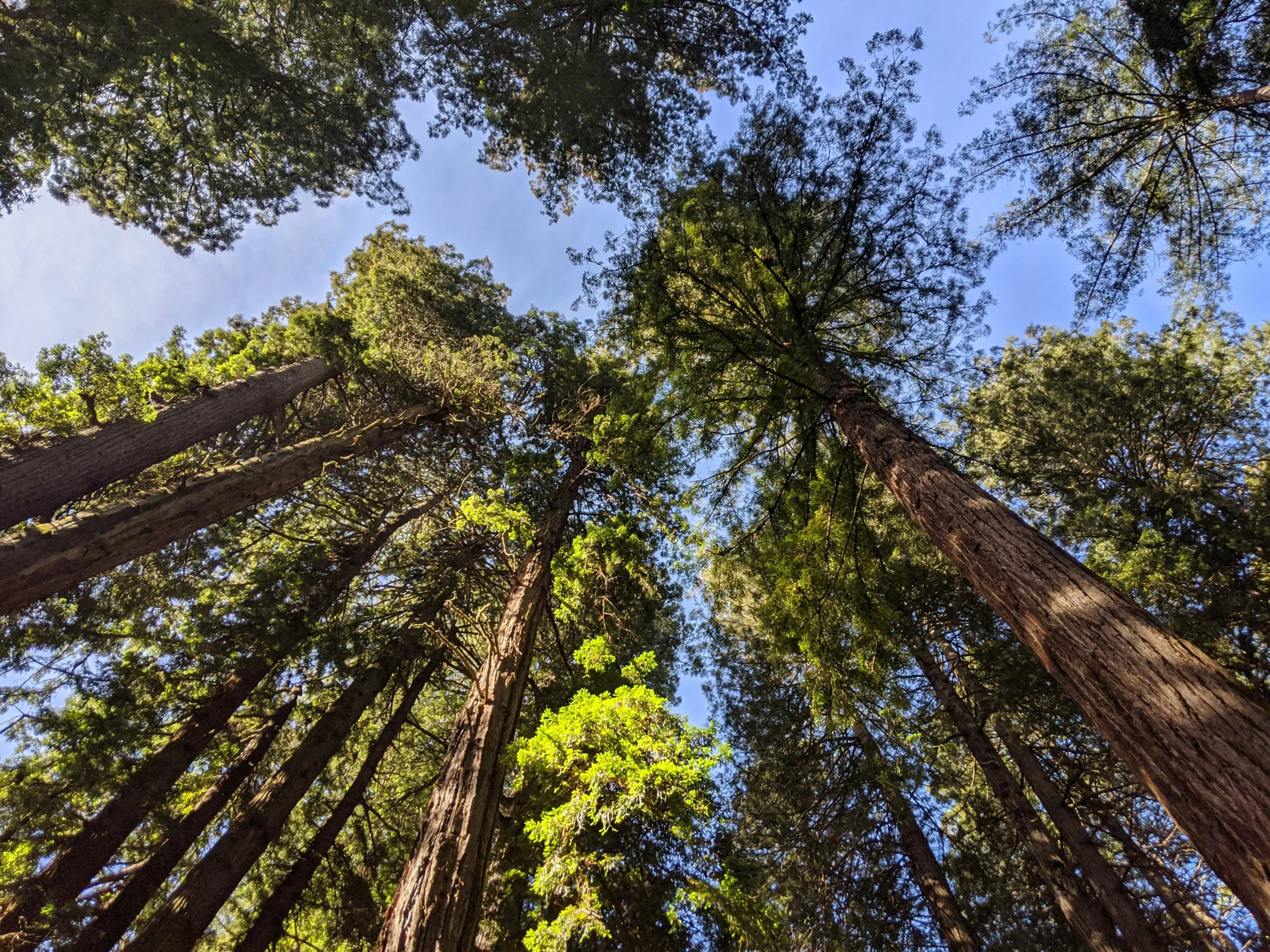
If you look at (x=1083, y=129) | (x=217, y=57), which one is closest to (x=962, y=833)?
(x=1083, y=129)

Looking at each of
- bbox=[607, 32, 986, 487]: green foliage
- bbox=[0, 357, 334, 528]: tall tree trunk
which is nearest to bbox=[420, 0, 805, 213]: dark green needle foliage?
bbox=[607, 32, 986, 487]: green foliage

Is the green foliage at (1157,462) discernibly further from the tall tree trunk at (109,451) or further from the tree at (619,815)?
the tall tree trunk at (109,451)

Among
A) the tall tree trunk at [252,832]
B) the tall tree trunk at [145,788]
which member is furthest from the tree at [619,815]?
the tall tree trunk at [145,788]

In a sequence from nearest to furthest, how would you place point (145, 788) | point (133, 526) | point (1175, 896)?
1. point (133, 526)
2. point (145, 788)
3. point (1175, 896)

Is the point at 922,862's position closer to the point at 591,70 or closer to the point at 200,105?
the point at 591,70

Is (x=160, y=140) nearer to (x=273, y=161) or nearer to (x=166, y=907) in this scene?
(x=273, y=161)

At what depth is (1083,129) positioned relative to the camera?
21.7 feet

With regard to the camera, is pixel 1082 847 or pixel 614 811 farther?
pixel 1082 847

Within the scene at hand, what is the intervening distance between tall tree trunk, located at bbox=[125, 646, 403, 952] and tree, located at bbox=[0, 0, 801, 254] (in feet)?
26.5

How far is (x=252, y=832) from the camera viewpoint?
233 inches

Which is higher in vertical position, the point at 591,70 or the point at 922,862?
the point at 591,70

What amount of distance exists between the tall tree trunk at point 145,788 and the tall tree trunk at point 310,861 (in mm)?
831

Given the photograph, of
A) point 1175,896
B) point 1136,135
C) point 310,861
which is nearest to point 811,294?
point 1136,135

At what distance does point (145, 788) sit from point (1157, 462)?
14608 mm
